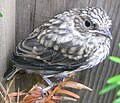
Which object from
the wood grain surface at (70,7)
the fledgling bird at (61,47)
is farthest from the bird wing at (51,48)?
the wood grain surface at (70,7)

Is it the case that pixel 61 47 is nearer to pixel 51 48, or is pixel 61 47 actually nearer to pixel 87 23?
pixel 51 48

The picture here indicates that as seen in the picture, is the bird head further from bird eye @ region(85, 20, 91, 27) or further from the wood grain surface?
the wood grain surface

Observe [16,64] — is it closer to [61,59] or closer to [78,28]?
[61,59]

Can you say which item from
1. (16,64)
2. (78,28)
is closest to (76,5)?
(78,28)

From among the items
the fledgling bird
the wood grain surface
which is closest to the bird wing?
the fledgling bird

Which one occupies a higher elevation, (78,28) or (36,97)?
(78,28)

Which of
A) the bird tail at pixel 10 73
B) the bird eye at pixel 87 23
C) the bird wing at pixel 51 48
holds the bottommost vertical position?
the bird tail at pixel 10 73

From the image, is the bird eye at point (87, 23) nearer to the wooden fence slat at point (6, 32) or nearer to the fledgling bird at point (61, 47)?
the fledgling bird at point (61, 47)
